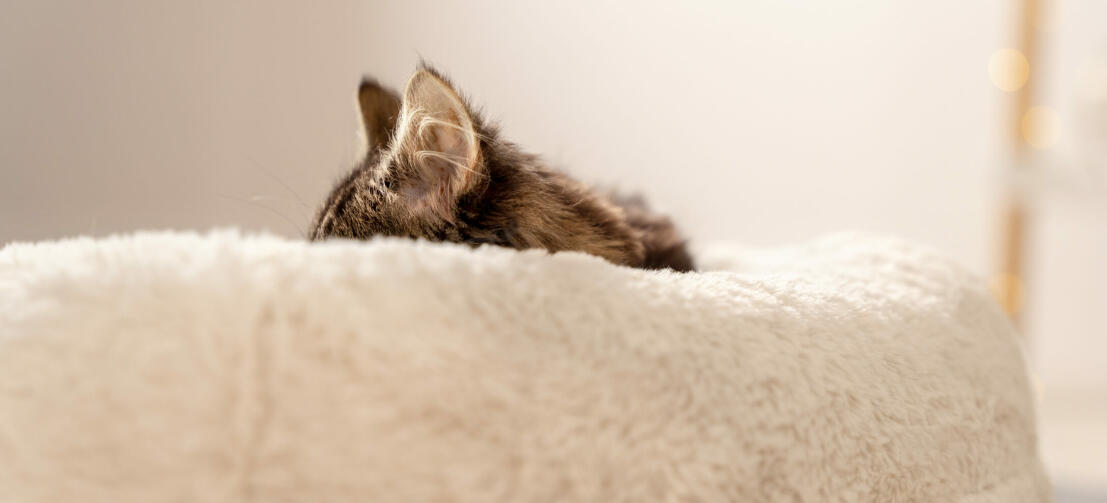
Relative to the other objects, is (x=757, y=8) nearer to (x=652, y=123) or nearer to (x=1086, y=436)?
(x=652, y=123)

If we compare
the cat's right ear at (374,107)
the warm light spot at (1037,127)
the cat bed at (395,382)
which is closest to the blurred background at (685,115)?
the warm light spot at (1037,127)

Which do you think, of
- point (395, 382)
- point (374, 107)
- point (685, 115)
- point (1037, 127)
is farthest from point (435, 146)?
point (1037, 127)

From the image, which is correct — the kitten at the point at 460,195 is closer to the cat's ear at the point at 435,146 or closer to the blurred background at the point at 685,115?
the cat's ear at the point at 435,146

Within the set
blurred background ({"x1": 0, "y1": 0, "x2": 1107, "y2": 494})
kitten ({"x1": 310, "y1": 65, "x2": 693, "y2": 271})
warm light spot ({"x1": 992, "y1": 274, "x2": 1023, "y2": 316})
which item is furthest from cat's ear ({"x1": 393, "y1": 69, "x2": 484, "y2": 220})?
warm light spot ({"x1": 992, "y1": 274, "x2": 1023, "y2": 316})

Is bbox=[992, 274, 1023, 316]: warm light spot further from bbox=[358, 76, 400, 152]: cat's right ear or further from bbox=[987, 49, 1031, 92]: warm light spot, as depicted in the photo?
bbox=[358, 76, 400, 152]: cat's right ear

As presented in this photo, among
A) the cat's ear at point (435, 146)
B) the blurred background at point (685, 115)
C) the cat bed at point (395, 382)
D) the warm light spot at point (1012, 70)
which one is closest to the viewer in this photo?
the cat bed at point (395, 382)

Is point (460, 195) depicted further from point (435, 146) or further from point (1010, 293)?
point (1010, 293)
